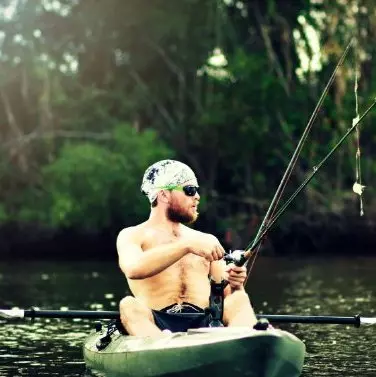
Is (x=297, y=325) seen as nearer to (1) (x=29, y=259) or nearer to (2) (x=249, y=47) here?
(1) (x=29, y=259)

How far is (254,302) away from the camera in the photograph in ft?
68.8

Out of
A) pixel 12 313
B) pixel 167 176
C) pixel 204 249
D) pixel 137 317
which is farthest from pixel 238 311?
pixel 12 313

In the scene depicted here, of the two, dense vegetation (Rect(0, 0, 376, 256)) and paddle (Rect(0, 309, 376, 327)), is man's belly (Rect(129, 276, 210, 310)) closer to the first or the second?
paddle (Rect(0, 309, 376, 327))

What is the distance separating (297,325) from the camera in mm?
16812

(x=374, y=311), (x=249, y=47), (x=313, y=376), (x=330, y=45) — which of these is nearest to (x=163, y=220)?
(x=313, y=376)

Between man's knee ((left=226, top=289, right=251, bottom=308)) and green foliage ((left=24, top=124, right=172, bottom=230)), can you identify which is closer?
man's knee ((left=226, top=289, right=251, bottom=308))

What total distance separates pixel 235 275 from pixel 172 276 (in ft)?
1.76

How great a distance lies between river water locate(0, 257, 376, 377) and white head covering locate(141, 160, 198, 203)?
6.54ft

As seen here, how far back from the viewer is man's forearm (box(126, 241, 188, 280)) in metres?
9.45

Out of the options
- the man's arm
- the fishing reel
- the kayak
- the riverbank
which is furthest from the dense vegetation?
the kayak

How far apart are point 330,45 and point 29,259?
13.2 meters

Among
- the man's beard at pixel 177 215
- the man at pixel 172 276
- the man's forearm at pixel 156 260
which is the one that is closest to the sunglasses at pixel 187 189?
the man at pixel 172 276

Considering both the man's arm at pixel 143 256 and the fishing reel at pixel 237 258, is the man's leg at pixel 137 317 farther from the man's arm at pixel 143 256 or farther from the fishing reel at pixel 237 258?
the fishing reel at pixel 237 258

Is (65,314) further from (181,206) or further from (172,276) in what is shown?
(181,206)
